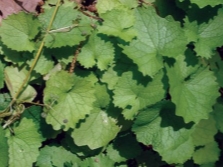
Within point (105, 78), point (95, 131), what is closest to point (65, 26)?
point (105, 78)

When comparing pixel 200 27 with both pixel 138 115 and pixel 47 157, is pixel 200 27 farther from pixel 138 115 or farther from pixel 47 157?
pixel 47 157

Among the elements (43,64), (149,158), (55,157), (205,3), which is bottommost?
(149,158)

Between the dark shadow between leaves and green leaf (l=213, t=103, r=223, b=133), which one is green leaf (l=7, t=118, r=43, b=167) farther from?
green leaf (l=213, t=103, r=223, b=133)

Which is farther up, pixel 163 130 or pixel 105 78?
pixel 105 78

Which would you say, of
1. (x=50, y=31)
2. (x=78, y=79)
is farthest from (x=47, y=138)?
(x=50, y=31)

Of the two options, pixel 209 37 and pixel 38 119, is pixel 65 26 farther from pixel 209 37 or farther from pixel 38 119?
pixel 209 37

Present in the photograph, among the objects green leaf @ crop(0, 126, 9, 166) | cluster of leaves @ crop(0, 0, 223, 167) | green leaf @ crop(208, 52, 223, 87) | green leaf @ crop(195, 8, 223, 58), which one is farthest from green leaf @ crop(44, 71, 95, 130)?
green leaf @ crop(208, 52, 223, 87)

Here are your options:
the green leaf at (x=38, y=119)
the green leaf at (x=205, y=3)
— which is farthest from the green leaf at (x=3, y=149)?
the green leaf at (x=205, y=3)

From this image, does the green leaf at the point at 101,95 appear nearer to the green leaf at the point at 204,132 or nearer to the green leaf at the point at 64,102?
the green leaf at the point at 64,102
